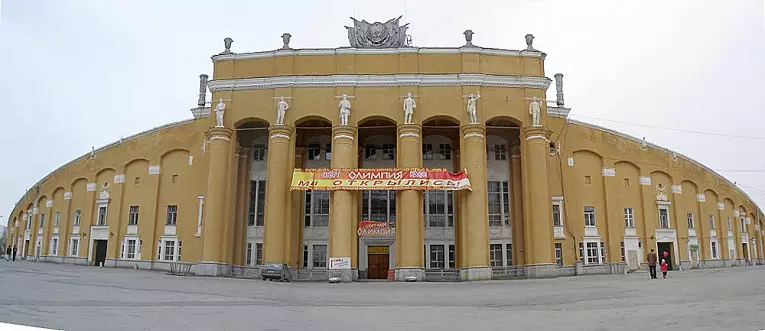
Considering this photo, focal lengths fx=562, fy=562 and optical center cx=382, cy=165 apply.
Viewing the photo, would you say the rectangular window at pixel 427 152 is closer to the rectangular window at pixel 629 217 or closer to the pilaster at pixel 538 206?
the pilaster at pixel 538 206

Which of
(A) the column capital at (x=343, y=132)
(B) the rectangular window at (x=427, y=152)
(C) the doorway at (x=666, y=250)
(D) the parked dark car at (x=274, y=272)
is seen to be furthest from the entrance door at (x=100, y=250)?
(C) the doorway at (x=666, y=250)

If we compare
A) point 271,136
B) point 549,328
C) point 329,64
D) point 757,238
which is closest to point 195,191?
point 271,136

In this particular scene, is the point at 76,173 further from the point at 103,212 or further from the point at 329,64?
the point at 329,64

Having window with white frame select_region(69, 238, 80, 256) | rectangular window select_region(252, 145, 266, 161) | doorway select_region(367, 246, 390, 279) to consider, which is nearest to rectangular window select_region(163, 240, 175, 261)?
rectangular window select_region(252, 145, 266, 161)

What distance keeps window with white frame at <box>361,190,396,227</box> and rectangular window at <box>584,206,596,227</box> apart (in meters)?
12.8

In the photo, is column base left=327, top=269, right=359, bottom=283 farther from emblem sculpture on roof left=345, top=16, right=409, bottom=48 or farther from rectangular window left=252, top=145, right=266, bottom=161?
emblem sculpture on roof left=345, top=16, right=409, bottom=48

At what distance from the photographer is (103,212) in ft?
135

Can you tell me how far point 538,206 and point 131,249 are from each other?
27406 millimetres

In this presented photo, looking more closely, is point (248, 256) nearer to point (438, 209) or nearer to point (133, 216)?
point (133, 216)

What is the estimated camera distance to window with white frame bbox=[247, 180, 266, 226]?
35.9m

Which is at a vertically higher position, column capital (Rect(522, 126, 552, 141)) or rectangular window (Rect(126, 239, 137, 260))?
column capital (Rect(522, 126, 552, 141))

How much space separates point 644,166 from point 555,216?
8691 millimetres

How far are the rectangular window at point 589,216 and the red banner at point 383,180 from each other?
10779 millimetres

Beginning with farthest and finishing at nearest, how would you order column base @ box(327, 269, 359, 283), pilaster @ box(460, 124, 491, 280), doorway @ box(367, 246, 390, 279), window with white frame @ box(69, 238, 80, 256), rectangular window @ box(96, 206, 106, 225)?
window with white frame @ box(69, 238, 80, 256) < rectangular window @ box(96, 206, 106, 225) < doorway @ box(367, 246, 390, 279) < pilaster @ box(460, 124, 491, 280) < column base @ box(327, 269, 359, 283)
